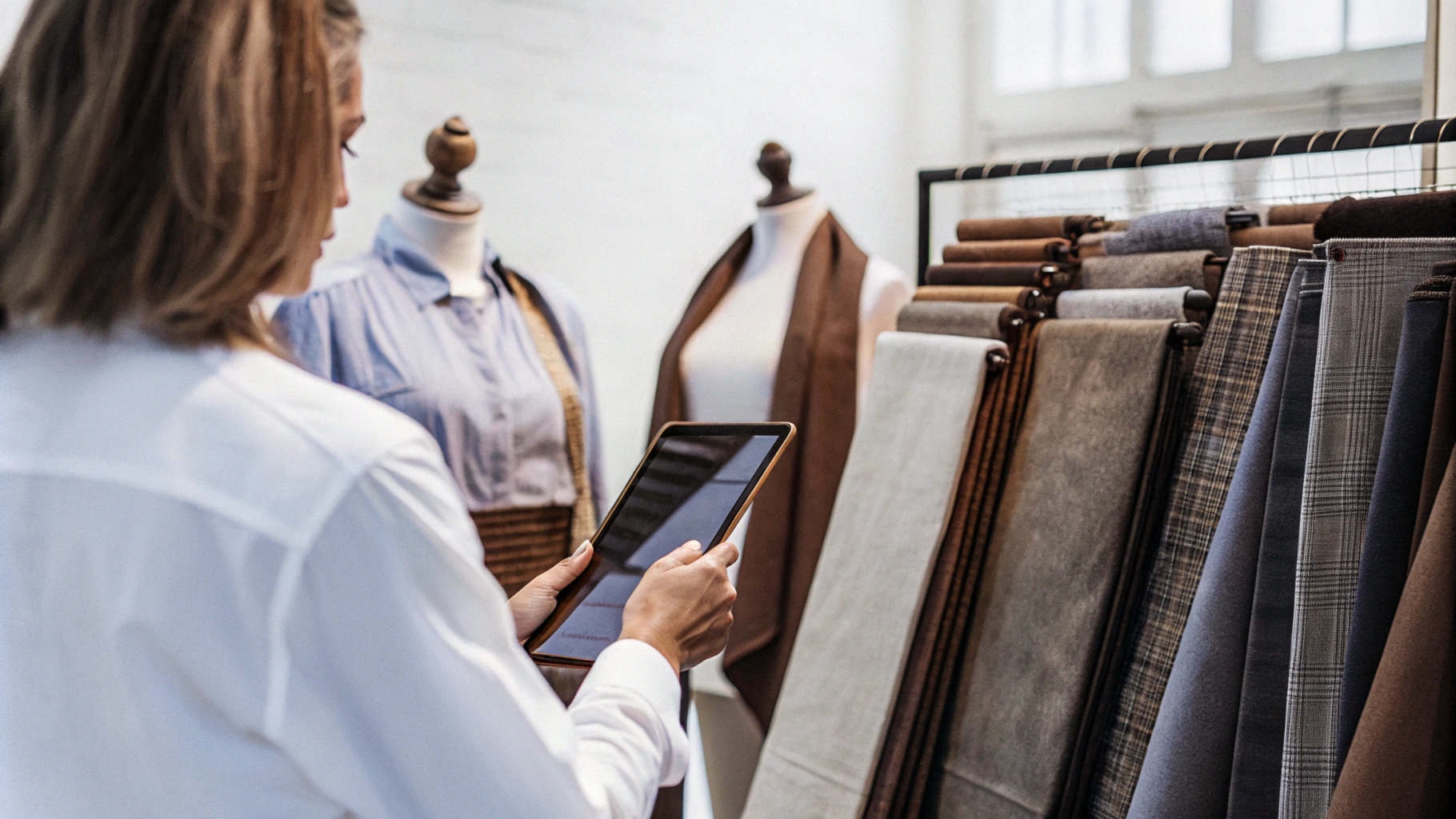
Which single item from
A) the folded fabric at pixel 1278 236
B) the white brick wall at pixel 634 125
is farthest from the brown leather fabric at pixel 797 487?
the white brick wall at pixel 634 125

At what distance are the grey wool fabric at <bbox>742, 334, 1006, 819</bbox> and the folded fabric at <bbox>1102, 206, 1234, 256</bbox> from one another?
0.70 feet

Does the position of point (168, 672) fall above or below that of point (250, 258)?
below

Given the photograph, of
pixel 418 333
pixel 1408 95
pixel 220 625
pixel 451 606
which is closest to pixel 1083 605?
pixel 451 606

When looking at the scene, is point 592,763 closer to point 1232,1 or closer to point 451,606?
point 451,606

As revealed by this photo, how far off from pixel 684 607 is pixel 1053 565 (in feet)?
1.84

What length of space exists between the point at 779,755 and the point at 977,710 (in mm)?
288

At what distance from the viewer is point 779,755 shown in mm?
1471

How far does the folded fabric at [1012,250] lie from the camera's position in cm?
143

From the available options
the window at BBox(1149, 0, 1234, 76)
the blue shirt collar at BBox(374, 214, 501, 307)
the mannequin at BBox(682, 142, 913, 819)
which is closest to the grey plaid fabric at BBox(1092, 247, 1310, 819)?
the mannequin at BBox(682, 142, 913, 819)

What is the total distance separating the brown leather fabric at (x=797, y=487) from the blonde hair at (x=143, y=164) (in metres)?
1.27

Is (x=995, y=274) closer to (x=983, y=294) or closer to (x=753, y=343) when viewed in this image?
(x=983, y=294)

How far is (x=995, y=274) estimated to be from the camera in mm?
1483

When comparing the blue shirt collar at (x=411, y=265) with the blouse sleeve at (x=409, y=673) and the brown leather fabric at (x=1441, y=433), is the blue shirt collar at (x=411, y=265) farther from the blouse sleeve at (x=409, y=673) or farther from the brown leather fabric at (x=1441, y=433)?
the brown leather fabric at (x=1441, y=433)

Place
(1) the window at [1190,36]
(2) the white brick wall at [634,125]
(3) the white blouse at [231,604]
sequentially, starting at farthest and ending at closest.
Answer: (1) the window at [1190,36] → (2) the white brick wall at [634,125] → (3) the white blouse at [231,604]
